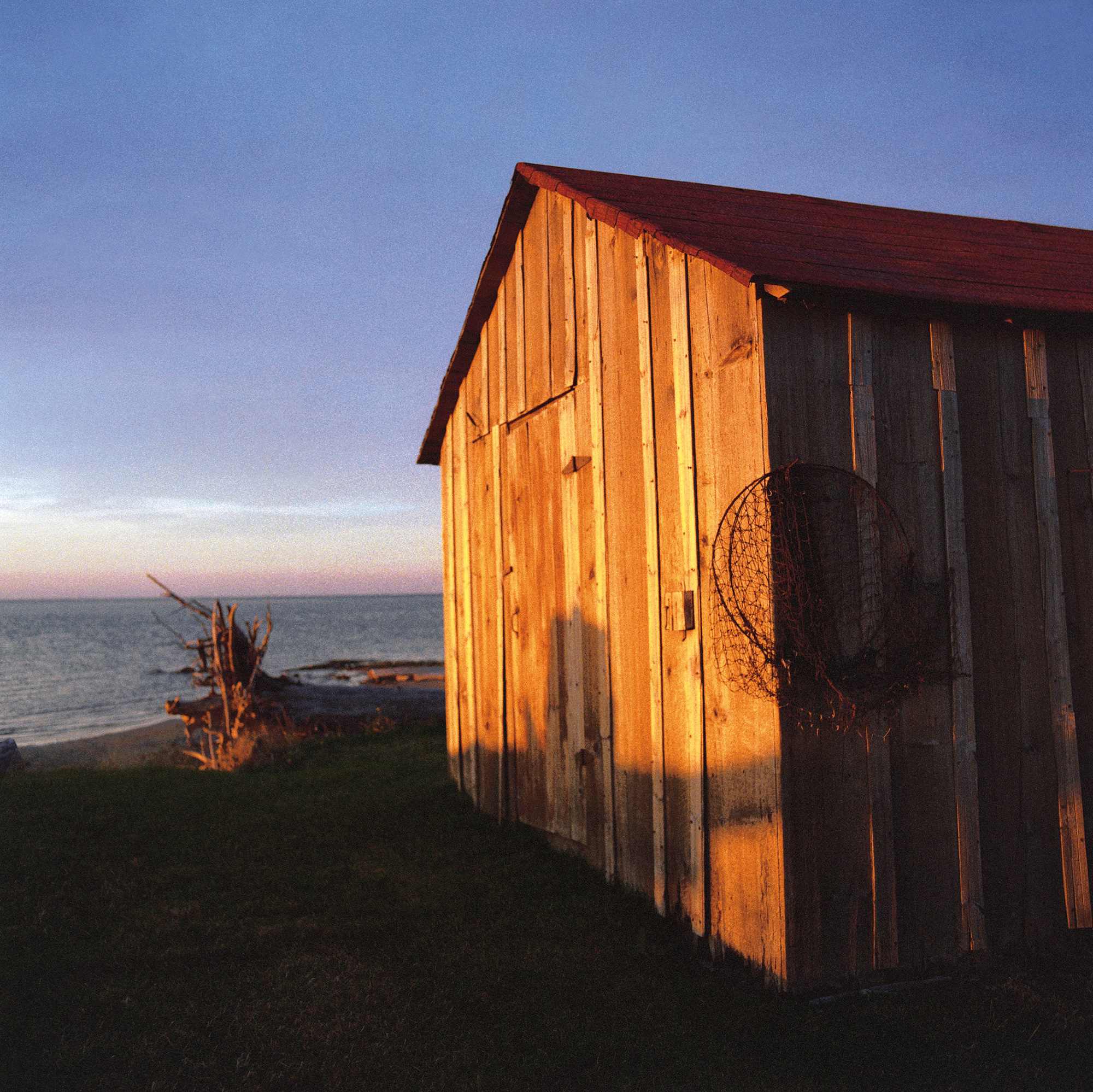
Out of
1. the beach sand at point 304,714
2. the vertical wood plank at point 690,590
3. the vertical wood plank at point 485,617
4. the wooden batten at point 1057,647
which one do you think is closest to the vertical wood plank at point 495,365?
the vertical wood plank at point 485,617

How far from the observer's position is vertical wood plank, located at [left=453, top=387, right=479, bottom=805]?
29.7 feet

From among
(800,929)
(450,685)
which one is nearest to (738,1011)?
(800,929)

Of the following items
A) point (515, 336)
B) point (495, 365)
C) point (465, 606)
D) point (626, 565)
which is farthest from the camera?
point (465, 606)

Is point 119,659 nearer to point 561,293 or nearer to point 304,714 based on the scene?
point 304,714

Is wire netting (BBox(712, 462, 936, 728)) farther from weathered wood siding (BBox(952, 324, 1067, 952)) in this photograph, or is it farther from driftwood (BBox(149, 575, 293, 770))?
driftwood (BBox(149, 575, 293, 770))

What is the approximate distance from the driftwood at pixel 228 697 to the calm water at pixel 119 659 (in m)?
2.30

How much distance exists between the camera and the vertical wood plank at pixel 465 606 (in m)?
9.05

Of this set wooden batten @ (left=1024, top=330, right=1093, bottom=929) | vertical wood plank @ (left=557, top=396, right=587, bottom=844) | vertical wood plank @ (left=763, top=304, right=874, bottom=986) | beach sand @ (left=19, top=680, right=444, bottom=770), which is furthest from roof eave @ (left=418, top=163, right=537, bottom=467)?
beach sand @ (left=19, top=680, right=444, bottom=770)

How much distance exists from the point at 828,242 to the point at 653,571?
2479 mm

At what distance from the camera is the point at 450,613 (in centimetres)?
996

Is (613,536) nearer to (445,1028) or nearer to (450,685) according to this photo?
(445,1028)

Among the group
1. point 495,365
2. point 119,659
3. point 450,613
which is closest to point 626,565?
point 495,365

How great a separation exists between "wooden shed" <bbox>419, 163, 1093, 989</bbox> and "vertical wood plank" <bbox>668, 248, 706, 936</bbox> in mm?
21

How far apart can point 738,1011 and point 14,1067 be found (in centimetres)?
347
